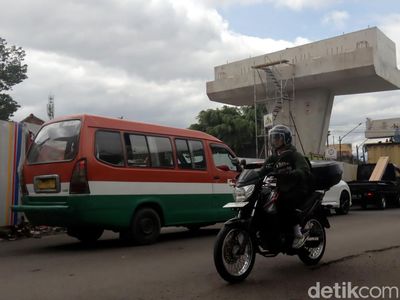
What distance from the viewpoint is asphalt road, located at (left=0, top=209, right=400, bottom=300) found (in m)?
5.50

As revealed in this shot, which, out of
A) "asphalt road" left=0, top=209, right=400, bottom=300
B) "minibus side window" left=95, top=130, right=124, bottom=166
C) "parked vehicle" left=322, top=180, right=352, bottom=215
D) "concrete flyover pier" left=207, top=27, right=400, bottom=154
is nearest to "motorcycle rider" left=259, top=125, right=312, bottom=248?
"asphalt road" left=0, top=209, right=400, bottom=300

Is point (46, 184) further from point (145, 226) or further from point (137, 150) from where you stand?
point (145, 226)

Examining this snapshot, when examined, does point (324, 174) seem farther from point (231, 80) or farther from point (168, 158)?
point (231, 80)

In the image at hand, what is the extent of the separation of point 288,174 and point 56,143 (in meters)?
4.24

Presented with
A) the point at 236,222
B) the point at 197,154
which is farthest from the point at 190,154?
the point at 236,222

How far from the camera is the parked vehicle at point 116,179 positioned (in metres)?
8.19

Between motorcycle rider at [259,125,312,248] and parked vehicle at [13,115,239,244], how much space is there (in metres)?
3.11

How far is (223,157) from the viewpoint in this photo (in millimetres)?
10945

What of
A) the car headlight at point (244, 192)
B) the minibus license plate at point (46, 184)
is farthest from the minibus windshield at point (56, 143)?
the car headlight at point (244, 192)

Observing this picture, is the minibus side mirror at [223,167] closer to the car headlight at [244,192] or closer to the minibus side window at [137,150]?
Result: the minibus side window at [137,150]

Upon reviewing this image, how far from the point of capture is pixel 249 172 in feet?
19.9

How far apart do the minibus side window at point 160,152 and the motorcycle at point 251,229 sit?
3530 mm

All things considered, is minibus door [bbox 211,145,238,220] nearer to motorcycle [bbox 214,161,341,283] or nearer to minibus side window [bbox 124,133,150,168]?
minibus side window [bbox 124,133,150,168]

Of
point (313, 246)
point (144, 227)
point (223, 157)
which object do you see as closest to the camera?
point (313, 246)
